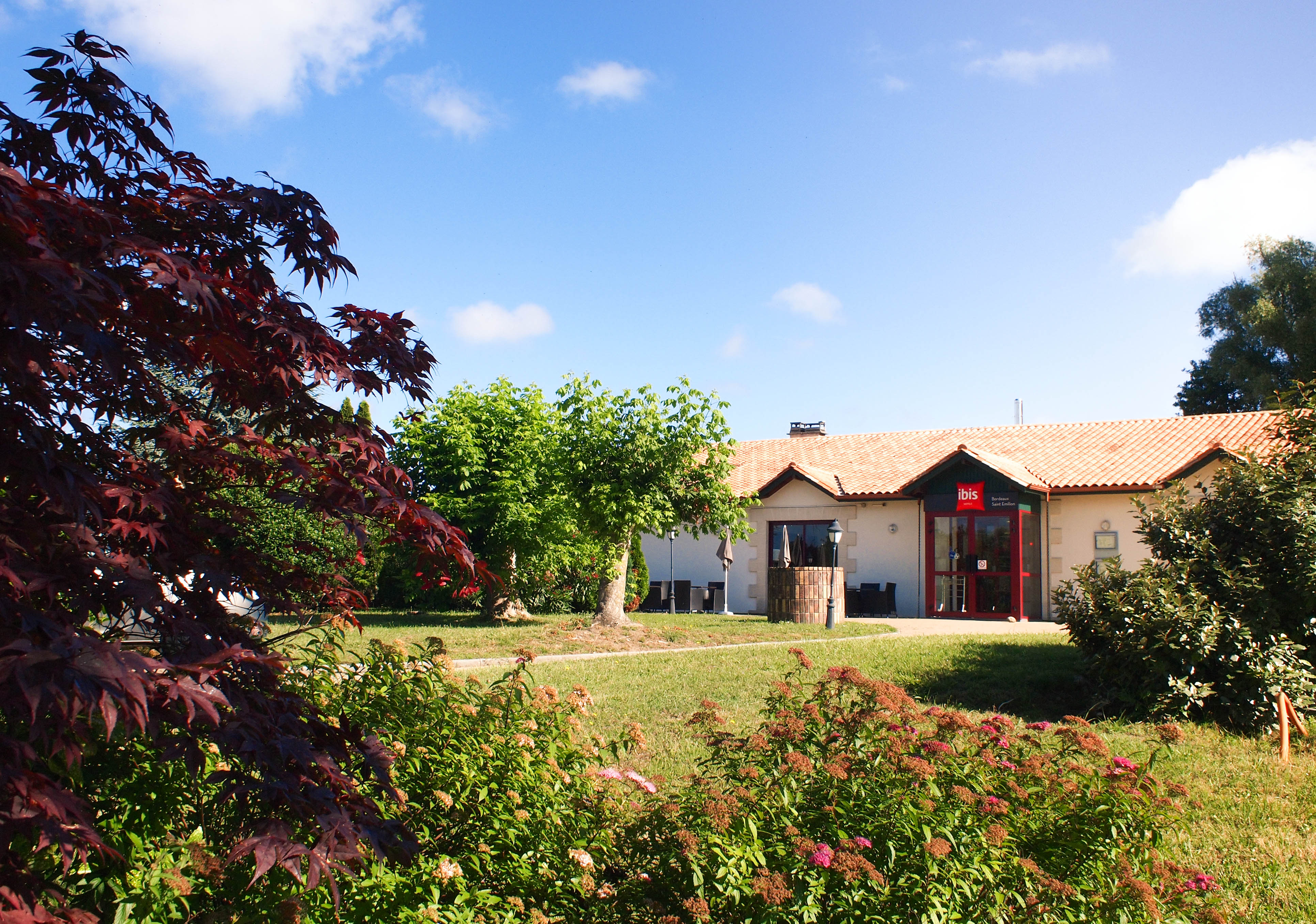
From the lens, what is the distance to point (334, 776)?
2252 millimetres

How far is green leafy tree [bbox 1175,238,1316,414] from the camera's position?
103 feet

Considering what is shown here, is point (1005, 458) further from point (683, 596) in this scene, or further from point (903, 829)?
point (903, 829)

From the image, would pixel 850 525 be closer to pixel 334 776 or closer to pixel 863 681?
pixel 863 681

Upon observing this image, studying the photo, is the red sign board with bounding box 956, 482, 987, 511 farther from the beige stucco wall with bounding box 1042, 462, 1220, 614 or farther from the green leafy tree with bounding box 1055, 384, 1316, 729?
the green leafy tree with bounding box 1055, 384, 1316, 729

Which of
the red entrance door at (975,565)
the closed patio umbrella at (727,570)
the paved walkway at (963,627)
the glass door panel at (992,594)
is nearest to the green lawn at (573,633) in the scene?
the paved walkway at (963,627)

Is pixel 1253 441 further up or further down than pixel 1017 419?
further down

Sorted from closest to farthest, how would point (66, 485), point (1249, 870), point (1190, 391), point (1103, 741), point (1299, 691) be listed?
point (66, 485) → point (1103, 741) → point (1249, 870) → point (1299, 691) → point (1190, 391)

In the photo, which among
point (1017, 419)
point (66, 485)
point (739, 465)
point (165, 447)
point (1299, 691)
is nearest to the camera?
point (66, 485)

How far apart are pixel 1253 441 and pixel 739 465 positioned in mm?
12291

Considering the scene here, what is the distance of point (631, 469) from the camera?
17172 mm

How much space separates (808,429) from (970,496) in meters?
9.13

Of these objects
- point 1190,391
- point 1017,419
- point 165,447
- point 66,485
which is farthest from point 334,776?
point 1017,419

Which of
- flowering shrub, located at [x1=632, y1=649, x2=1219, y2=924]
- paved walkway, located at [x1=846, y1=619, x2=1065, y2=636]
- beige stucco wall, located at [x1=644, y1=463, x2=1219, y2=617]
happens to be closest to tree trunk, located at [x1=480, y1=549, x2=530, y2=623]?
beige stucco wall, located at [x1=644, y1=463, x2=1219, y2=617]

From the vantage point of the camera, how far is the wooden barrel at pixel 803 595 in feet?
58.6
